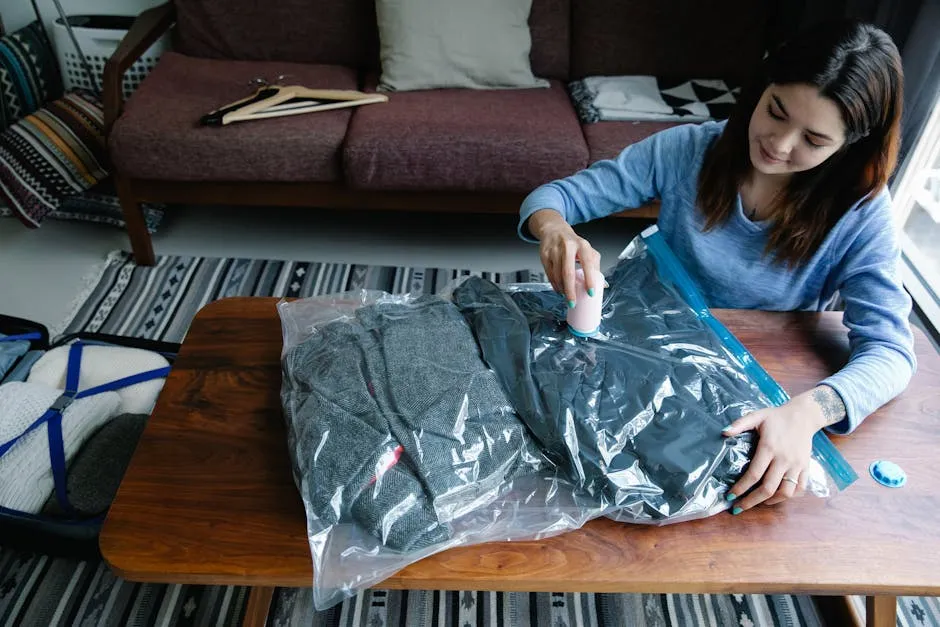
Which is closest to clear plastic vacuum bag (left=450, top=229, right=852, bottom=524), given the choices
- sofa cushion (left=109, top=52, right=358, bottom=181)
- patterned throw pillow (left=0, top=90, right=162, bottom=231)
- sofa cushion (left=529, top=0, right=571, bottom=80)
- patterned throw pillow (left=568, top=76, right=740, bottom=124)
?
sofa cushion (left=109, top=52, right=358, bottom=181)

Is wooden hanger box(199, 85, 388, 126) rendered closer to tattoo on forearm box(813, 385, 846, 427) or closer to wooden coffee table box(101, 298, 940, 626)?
wooden coffee table box(101, 298, 940, 626)

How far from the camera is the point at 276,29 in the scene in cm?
228

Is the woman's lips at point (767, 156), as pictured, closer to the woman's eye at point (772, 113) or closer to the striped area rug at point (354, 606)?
the woman's eye at point (772, 113)

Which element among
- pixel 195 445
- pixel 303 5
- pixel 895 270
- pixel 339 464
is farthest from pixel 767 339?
pixel 303 5

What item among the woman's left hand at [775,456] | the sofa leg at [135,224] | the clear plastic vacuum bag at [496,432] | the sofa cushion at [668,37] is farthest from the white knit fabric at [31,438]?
the sofa cushion at [668,37]

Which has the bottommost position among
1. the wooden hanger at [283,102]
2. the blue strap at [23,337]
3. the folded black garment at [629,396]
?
the blue strap at [23,337]

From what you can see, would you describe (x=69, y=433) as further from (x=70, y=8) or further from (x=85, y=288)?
(x=70, y=8)

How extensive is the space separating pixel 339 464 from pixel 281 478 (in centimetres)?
14

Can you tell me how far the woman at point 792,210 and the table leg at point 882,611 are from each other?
39 cm

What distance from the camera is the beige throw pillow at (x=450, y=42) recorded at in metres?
2.13

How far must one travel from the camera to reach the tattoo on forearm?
0.95 metres

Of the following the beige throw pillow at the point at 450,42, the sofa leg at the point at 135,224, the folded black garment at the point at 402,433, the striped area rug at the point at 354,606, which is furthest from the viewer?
the beige throw pillow at the point at 450,42

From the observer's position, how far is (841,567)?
851 millimetres

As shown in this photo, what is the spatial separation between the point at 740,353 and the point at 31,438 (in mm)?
1230
